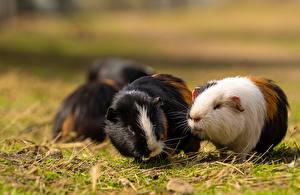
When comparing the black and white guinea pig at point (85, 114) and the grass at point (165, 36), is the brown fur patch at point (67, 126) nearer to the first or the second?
the black and white guinea pig at point (85, 114)

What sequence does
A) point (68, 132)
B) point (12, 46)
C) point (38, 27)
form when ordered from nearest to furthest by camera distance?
1. point (68, 132)
2. point (12, 46)
3. point (38, 27)

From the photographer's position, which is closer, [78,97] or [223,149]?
[223,149]

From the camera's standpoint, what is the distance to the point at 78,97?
729cm

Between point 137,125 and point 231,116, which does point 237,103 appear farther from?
point 137,125

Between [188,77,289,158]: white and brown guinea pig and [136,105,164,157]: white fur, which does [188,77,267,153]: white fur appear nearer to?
[188,77,289,158]: white and brown guinea pig

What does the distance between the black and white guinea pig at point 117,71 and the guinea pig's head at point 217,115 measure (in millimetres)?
5373

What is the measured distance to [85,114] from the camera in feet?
23.2

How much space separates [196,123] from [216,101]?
0.84 feet

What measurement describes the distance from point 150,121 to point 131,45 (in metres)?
18.6

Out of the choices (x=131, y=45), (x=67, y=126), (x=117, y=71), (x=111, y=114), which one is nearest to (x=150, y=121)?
(x=111, y=114)

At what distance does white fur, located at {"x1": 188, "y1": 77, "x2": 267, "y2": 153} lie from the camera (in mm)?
4793

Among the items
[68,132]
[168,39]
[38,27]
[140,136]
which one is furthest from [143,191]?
[38,27]

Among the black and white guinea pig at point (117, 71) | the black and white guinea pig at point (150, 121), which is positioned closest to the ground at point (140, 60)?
the black and white guinea pig at point (150, 121)

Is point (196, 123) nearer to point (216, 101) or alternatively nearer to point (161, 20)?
point (216, 101)
